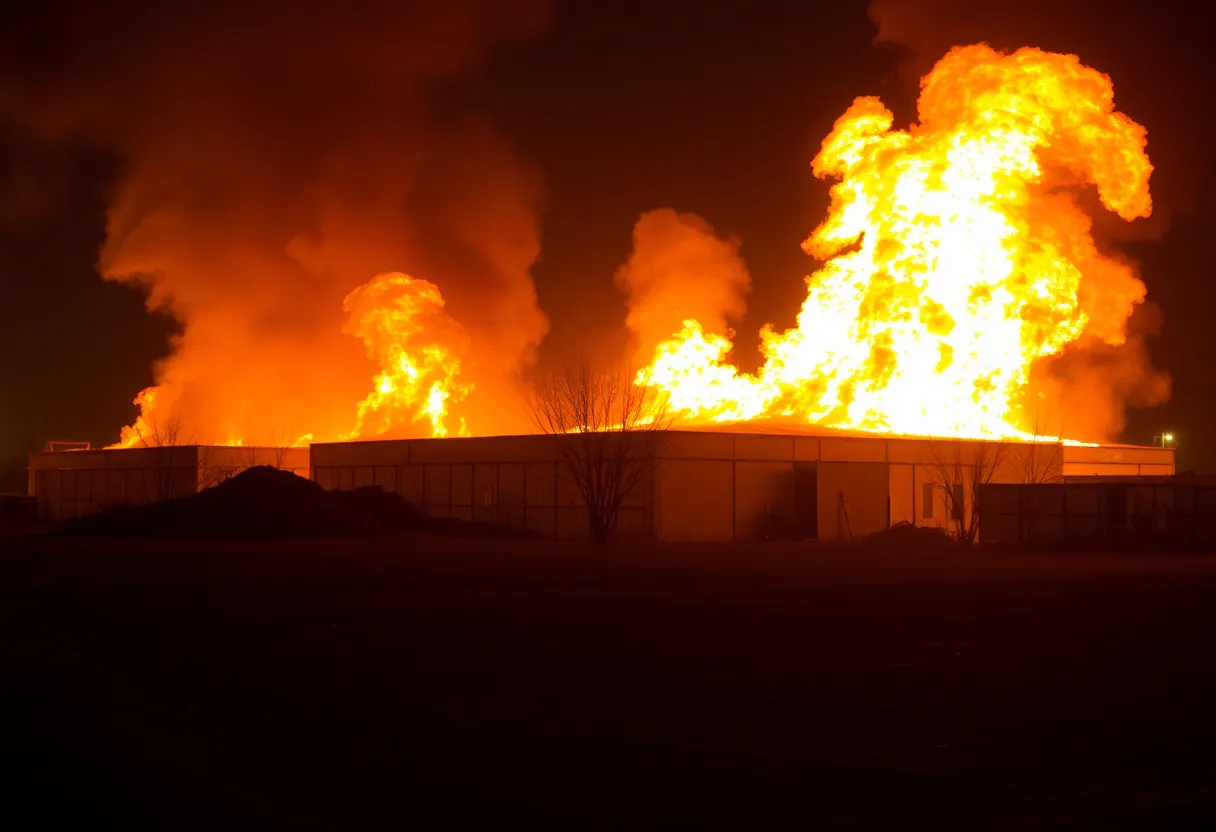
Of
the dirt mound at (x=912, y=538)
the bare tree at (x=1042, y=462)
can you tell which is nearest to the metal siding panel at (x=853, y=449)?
the dirt mound at (x=912, y=538)

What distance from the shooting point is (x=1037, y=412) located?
6994 cm

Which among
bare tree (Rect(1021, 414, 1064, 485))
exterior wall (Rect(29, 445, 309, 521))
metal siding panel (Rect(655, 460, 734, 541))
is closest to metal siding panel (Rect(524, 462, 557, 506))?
metal siding panel (Rect(655, 460, 734, 541))

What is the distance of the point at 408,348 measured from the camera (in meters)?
67.1

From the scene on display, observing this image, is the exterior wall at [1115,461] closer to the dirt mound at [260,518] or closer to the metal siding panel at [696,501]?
the metal siding panel at [696,501]

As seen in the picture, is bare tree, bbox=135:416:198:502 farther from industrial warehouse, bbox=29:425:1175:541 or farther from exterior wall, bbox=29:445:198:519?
industrial warehouse, bbox=29:425:1175:541

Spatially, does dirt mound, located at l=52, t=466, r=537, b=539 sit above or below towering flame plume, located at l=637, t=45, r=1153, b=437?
below

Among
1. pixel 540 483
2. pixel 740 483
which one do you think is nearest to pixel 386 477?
pixel 540 483

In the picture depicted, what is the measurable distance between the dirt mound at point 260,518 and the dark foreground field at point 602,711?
935 inches

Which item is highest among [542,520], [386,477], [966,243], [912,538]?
[966,243]

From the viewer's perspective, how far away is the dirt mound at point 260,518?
47219 millimetres

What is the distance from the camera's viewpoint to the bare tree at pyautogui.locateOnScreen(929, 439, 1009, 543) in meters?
52.1

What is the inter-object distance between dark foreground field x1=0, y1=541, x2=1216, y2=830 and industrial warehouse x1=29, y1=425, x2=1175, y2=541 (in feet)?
80.4

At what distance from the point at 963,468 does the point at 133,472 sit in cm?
4131

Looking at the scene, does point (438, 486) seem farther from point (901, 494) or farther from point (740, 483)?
point (901, 494)
